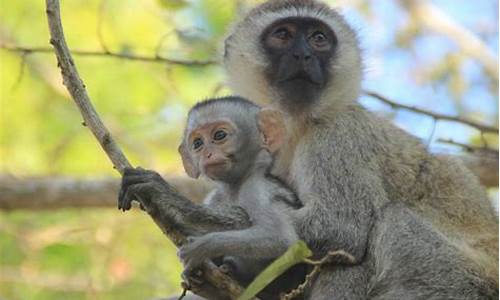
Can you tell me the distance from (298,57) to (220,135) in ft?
3.37

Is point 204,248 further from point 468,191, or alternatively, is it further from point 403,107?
point 403,107

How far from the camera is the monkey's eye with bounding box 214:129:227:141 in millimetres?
7078

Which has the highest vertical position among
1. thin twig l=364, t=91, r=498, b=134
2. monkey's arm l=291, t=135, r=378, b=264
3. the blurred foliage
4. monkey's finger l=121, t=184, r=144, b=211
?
the blurred foliage

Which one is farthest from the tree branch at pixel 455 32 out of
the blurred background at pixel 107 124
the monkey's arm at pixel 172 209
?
the monkey's arm at pixel 172 209

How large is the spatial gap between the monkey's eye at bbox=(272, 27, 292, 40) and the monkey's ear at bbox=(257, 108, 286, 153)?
3.69 feet

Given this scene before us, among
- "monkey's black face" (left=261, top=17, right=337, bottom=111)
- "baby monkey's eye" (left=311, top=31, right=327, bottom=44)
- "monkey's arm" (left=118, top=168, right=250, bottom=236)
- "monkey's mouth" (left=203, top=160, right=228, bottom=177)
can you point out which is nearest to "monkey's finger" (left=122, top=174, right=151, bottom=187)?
"monkey's arm" (left=118, top=168, right=250, bottom=236)

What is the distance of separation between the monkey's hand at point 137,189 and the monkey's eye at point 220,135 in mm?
560

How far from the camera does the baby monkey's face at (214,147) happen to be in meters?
6.95

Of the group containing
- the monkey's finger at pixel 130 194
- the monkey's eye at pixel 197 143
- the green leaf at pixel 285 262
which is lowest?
the green leaf at pixel 285 262

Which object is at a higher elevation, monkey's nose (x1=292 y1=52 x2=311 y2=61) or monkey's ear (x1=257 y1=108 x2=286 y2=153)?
monkey's nose (x1=292 y1=52 x2=311 y2=61)

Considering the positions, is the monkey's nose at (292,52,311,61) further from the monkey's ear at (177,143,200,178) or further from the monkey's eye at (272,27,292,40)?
the monkey's ear at (177,143,200,178)

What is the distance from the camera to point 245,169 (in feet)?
23.1

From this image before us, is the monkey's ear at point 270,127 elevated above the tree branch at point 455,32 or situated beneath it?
situated beneath

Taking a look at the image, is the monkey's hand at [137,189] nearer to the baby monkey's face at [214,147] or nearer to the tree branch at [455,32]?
the baby monkey's face at [214,147]
